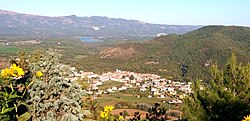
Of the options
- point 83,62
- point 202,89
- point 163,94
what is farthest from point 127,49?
point 202,89

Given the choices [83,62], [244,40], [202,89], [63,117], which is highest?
[63,117]

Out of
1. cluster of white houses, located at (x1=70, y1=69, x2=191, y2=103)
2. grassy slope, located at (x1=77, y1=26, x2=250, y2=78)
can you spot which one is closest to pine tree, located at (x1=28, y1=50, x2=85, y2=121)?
cluster of white houses, located at (x1=70, y1=69, x2=191, y2=103)

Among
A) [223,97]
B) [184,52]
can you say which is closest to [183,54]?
[184,52]

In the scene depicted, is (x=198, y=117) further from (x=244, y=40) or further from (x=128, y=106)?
(x=244, y=40)

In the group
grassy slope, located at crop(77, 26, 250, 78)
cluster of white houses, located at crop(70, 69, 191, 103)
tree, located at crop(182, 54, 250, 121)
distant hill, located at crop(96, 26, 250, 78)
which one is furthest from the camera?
Result: grassy slope, located at crop(77, 26, 250, 78)

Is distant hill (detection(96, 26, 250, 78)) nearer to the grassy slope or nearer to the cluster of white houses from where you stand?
the grassy slope
